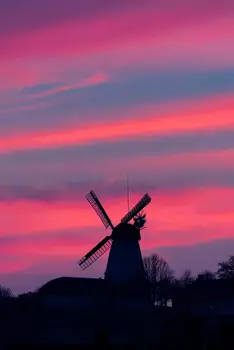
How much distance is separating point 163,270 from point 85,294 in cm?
3547

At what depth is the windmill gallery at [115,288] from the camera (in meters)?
146

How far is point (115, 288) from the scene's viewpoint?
15562 centimetres

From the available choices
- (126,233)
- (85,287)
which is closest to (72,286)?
(85,287)

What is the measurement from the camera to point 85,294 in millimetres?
161125

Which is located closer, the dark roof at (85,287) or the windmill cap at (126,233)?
the windmill cap at (126,233)

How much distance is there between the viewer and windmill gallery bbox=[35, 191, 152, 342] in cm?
14650

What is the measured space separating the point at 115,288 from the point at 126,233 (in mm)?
11619

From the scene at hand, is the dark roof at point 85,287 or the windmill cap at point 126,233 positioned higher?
the windmill cap at point 126,233

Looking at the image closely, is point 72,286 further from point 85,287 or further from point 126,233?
point 126,233

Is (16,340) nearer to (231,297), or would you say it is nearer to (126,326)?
(126,326)

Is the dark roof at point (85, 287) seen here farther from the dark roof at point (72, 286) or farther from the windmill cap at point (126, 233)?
the windmill cap at point (126, 233)

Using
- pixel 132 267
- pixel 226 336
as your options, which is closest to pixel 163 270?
pixel 132 267

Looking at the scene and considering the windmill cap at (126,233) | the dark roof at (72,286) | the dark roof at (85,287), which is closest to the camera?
the windmill cap at (126,233)

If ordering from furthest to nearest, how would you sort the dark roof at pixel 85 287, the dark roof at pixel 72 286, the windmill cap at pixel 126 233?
the dark roof at pixel 72 286, the dark roof at pixel 85 287, the windmill cap at pixel 126 233
